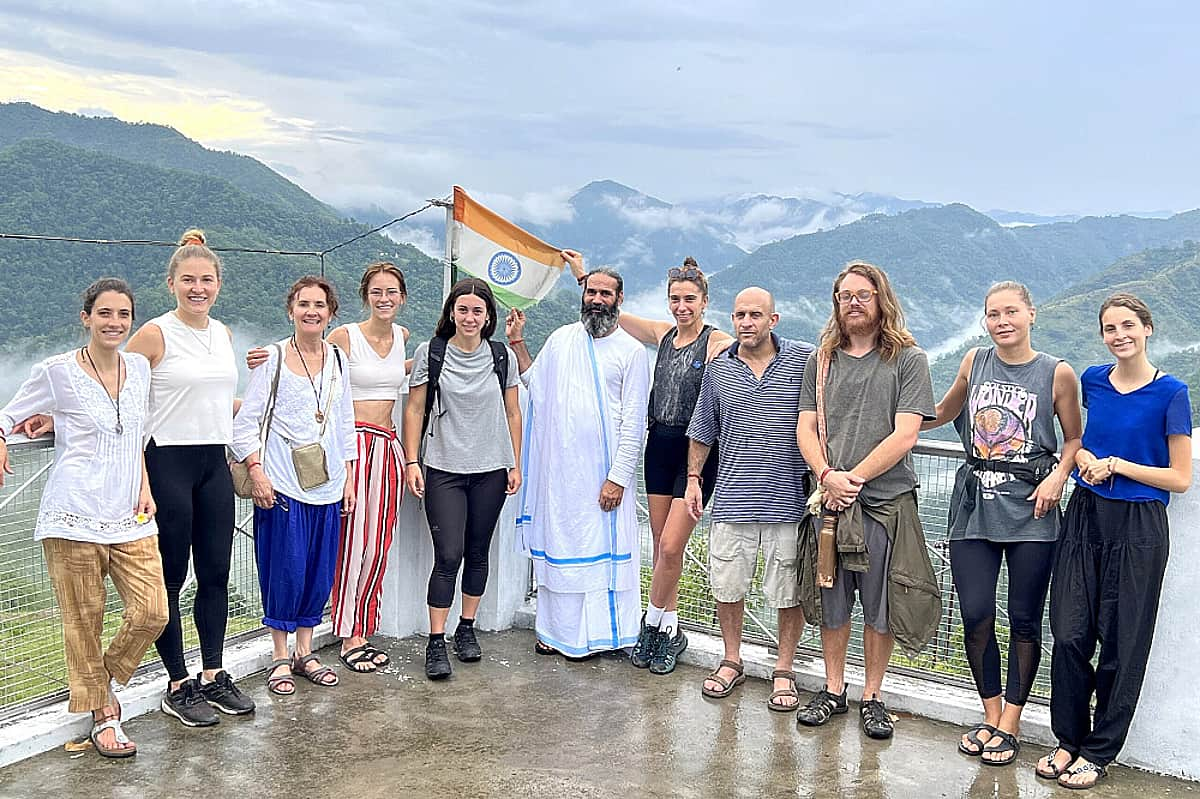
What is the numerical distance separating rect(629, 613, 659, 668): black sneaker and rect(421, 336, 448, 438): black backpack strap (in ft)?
4.09

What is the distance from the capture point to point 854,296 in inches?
148

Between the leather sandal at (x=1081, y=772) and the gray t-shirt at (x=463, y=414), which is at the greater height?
the gray t-shirt at (x=463, y=414)

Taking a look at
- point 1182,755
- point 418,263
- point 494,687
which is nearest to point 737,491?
point 494,687

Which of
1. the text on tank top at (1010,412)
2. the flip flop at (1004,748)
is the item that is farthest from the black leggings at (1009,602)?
the text on tank top at (1010,412)

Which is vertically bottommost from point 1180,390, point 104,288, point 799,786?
point 799,786

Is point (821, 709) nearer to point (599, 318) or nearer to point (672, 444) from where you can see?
point (672, 444)

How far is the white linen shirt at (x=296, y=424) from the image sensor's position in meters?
4.00

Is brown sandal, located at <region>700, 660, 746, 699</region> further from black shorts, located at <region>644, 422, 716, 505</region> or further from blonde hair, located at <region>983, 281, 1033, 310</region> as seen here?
blonde hair, located at <region>983, 281, 1033, 310</region>

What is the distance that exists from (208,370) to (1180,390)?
2973 millimetres

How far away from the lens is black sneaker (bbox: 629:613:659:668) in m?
4.61

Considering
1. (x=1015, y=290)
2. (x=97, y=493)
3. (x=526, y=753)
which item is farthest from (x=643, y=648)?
(x=97, y=493)

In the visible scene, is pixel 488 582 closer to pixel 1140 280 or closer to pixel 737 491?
pixel 737 491

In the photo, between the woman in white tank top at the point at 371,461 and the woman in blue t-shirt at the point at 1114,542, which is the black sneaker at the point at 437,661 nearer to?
the woman in white tank top at the point at 371,461

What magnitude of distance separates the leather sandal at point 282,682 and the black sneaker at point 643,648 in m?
1.33
